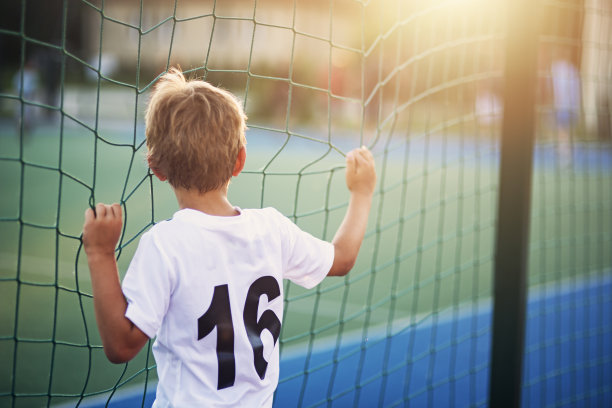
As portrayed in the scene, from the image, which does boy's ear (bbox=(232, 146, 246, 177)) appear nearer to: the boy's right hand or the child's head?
the child's head

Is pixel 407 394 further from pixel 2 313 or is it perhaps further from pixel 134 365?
pixel 2 313

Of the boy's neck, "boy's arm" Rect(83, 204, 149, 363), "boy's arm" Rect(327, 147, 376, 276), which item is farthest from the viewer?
"boy's arm" Rect(327, 147, 376, 276)

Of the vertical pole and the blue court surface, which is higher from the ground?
the vertical pole

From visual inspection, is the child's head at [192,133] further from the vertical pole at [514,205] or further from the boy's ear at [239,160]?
the vertical pole at [514,205]

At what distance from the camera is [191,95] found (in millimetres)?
1039

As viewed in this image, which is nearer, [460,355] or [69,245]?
[460,355]

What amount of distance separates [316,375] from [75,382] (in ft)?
3.13

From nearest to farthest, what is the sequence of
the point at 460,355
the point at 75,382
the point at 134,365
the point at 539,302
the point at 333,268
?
the point at 333,268 → the point at 75,382 → the point at 134,365 → the point at 460,355 → the point at 539,302

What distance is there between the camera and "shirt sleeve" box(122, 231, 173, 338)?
0.95 meters

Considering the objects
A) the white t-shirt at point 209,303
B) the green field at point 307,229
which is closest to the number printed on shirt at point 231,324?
the white t-shirt at point 209,303

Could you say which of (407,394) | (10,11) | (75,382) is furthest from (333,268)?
(10,11)

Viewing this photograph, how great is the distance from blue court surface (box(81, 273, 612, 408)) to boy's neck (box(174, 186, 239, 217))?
1076 millimetres

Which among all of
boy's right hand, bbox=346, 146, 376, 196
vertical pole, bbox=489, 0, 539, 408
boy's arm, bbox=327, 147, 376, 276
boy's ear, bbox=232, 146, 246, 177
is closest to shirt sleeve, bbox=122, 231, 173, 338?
boy's ear, bbox=232, 146, 246, 177

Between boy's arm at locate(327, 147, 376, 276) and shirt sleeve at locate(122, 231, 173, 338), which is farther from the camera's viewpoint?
boy's arm at locate(327, 147, 376, 276)
